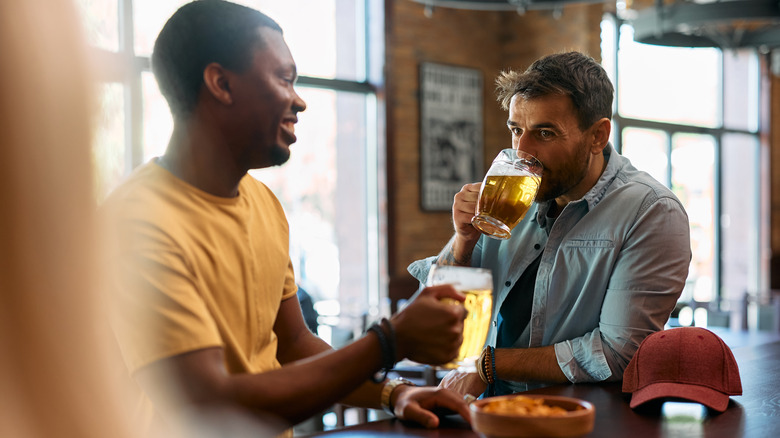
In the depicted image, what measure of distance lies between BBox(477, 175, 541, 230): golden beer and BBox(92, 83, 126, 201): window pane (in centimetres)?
125

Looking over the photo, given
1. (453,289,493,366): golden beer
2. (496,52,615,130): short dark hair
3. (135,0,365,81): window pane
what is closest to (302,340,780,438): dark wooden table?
(453,289,493,366): golden beer

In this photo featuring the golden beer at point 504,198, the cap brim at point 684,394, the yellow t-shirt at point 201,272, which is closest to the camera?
the yellow t-shirt at point 201,272

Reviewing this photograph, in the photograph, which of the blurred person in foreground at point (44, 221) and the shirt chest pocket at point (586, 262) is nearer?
the blurred person in foreground at point (44, 221)

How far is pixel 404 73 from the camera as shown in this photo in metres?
6.30

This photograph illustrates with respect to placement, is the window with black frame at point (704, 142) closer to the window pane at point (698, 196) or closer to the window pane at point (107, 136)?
the window pane at point (698, 196)

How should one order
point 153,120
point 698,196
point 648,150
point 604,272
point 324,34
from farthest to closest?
point 698,196 < point 648,150 < point 324,34 < point 153,120 < point 604,272

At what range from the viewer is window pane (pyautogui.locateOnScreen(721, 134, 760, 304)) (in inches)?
360

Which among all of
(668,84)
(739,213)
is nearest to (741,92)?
(739,213)

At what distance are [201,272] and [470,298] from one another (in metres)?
0.35

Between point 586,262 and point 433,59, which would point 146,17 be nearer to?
point 433,59

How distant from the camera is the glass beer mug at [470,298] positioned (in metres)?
0.97

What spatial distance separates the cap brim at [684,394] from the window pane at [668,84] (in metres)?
6.34

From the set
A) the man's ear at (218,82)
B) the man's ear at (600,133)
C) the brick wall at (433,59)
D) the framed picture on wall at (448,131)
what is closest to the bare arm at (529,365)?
the man's ear at (600,133)

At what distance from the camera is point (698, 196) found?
868cm
